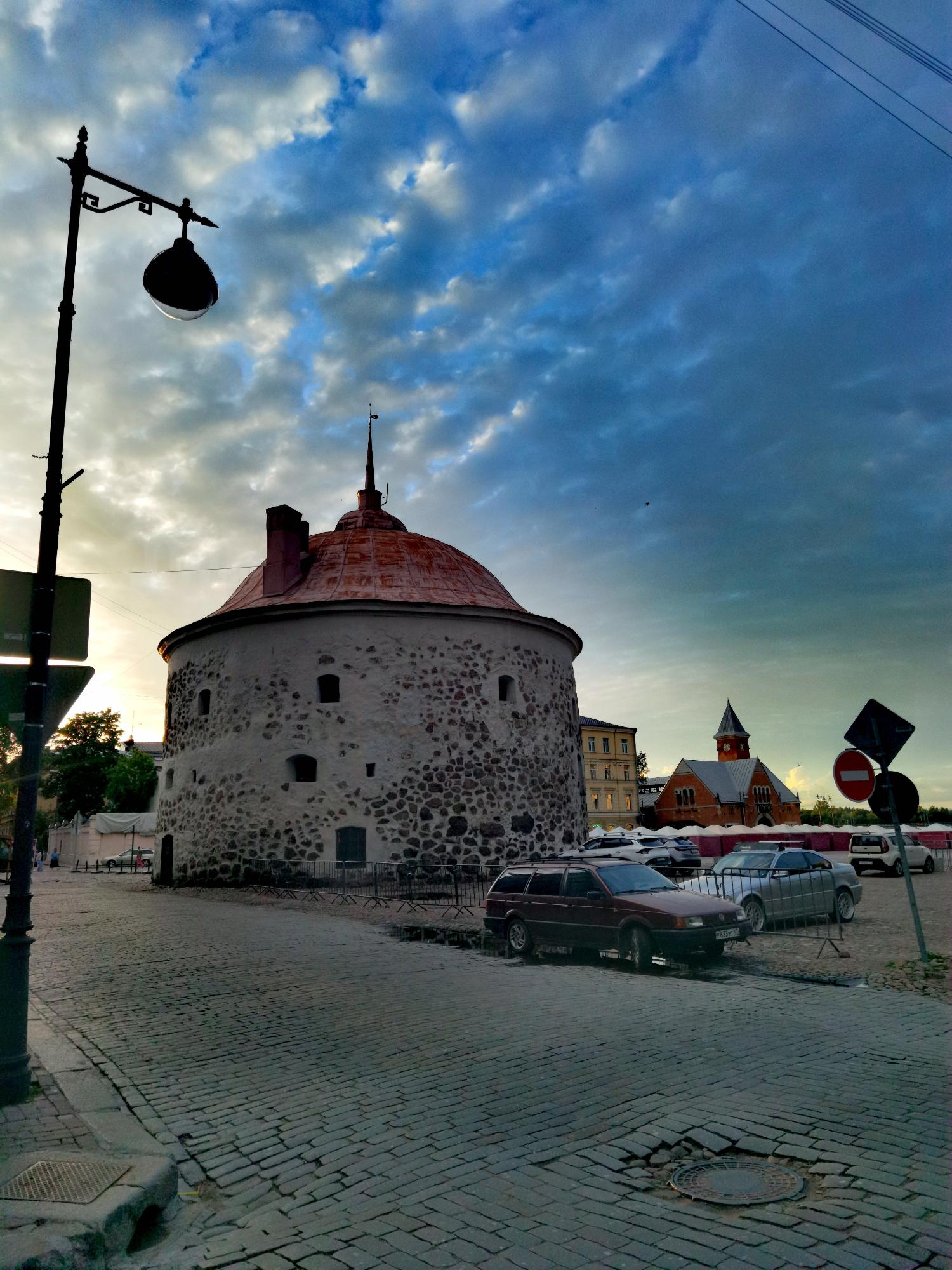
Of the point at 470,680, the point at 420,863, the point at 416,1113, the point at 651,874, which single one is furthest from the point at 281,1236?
the point at 470,680

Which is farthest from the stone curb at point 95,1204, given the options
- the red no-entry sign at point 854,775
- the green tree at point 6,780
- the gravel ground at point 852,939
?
the green tree at point 6,780

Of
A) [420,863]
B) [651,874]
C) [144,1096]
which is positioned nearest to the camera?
[144,1096]

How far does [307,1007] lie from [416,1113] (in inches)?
142

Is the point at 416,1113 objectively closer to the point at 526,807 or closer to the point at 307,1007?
the point at 307,1007

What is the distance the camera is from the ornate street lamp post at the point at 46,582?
578 centimetres

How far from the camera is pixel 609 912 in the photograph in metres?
11.2

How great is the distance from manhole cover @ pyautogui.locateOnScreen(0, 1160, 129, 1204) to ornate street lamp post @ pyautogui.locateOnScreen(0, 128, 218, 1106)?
1.68 m

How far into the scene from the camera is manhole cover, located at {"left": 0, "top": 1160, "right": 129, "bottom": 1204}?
12.8 ft

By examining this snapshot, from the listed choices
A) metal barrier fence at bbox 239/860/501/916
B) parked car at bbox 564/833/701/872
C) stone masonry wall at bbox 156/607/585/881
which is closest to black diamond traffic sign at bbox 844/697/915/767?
metal barrier fence at bbox 239/860/501/916

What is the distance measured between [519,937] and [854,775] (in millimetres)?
5478

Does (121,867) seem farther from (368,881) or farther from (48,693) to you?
(48,693)

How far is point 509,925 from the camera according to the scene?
12820mm

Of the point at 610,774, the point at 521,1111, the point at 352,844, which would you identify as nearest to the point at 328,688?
the point at 352,844

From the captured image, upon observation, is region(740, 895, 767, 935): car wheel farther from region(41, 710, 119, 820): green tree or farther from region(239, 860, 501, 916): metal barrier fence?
region(41, 710, 119, 820): green tree
